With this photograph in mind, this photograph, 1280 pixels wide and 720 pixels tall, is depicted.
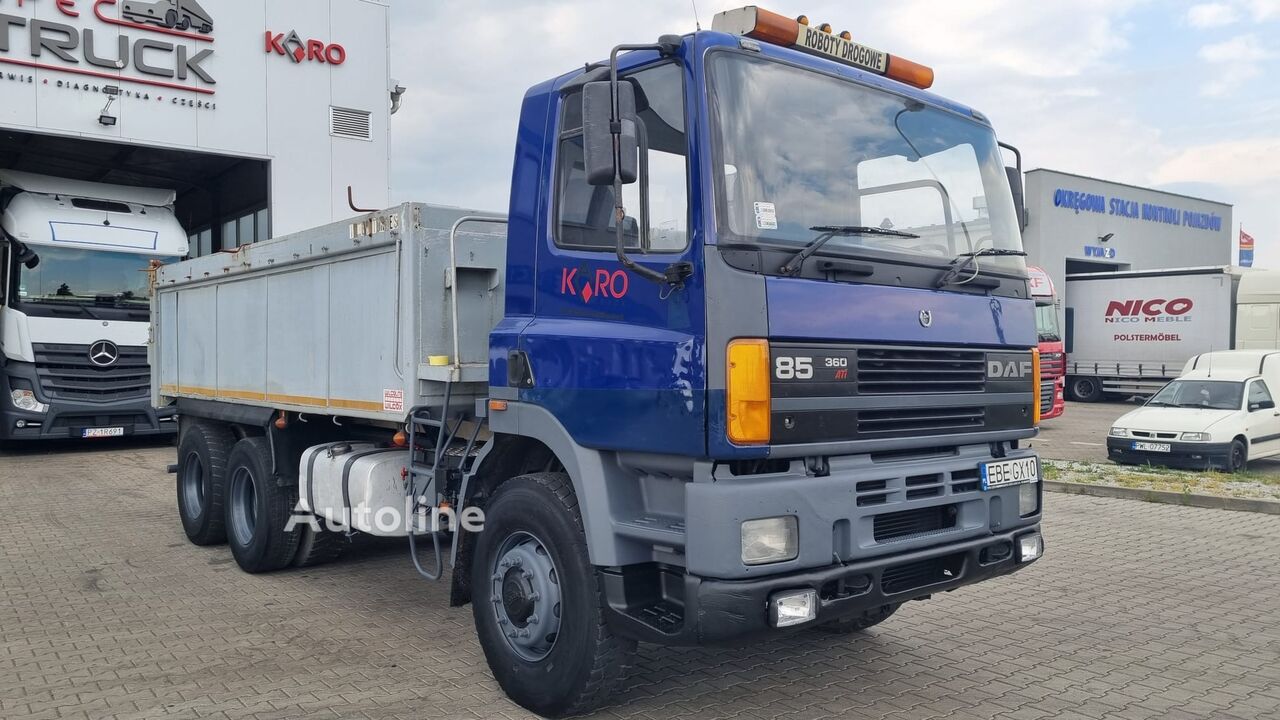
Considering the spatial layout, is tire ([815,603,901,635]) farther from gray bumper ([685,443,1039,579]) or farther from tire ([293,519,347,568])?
tire ([293,519,347,568])

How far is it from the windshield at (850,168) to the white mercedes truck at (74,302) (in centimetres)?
1300

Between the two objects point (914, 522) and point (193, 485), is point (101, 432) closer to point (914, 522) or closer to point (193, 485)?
A: point (193, 485)

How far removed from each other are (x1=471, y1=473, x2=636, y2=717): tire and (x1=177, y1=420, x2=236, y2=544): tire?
4.08m

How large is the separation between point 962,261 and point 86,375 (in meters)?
14.5

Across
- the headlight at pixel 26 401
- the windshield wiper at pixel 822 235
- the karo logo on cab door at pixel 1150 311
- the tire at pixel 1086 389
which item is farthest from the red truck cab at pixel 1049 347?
the headlight at pixel 26 401

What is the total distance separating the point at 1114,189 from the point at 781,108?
34531 mm

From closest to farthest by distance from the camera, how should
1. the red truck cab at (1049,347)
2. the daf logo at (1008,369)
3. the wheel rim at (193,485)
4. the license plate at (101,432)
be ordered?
the daf logo at (1008,369) < the wheel rim at (193,485) < the license plate at (101,432) < the red truck cab at (1049,347)

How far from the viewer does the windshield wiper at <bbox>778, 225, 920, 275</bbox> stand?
3.89 metres

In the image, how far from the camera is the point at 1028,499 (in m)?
4.75

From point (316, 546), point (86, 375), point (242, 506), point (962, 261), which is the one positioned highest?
point (962, 261)

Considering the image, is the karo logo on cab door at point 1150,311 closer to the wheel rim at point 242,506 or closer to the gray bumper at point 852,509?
the gray bumper at point 852,509

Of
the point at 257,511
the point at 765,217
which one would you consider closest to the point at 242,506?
the point at 257,511

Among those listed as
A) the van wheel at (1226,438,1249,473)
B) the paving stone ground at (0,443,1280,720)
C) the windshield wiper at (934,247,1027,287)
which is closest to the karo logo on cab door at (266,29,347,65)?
the paving stone ground at (0,443,1280,720)

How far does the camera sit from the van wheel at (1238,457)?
1274 cm
